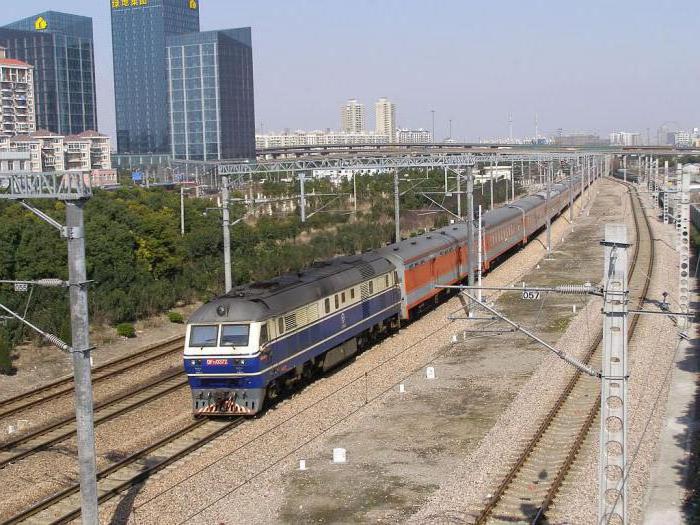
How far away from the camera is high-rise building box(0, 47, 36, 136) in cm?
14325

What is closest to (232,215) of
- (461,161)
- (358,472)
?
(461,161)

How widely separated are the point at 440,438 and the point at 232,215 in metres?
39.4

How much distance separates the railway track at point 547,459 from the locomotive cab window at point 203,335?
7.39m

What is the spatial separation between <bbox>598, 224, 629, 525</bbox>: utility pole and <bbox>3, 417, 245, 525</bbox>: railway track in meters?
9.10

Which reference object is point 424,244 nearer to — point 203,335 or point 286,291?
point 286,291

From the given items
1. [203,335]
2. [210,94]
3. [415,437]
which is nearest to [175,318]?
[203,335]

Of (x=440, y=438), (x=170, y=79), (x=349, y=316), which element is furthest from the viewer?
(x=170, y=79)

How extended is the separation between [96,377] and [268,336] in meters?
7.94

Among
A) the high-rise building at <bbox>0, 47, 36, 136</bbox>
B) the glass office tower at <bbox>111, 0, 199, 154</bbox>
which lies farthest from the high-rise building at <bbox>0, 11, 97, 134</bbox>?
the high-rise building at <bbox>0, 47, 36, 136</bbox>

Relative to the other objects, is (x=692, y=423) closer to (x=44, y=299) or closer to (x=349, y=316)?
(x=349, y=316)

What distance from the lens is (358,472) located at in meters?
18.3

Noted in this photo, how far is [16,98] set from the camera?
476 ft

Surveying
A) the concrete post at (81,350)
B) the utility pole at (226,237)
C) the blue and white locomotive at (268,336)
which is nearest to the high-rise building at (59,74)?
the utility pole at (226,237)

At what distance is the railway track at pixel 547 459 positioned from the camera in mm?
15875
